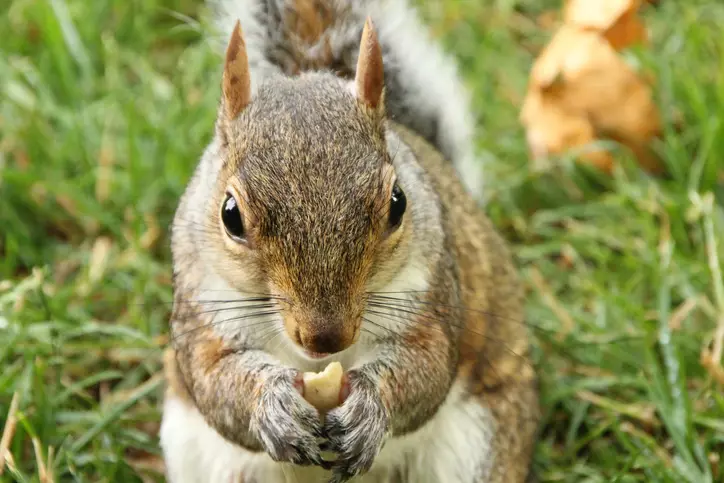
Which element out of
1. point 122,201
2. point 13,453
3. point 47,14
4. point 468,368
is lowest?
point 13,453

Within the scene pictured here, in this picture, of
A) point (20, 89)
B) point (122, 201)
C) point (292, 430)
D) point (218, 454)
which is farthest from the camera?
point (20, 89)

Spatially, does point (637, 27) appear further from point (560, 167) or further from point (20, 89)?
point (20, 89)

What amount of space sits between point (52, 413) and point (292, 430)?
0.99 meters

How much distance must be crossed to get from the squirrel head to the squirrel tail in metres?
0.18

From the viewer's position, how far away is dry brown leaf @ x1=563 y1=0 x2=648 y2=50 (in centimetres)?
335

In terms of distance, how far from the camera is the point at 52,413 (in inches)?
103

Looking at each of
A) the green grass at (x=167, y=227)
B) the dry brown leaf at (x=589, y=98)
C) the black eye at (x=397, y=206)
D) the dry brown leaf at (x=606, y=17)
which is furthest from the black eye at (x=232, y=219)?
the dry brown leaf at (x=606, y=17)

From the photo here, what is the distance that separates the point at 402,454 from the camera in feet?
7.47

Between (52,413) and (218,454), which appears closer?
(218,454)

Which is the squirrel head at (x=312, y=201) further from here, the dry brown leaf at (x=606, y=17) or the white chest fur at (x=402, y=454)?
the dry brown leaf at (x=606, y=17)

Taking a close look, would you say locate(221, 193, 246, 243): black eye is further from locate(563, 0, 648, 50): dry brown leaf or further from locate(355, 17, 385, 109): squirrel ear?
locate(563, 0, 648, 50): dry brown leaf

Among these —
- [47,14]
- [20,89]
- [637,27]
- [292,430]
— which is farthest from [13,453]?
[637,27]

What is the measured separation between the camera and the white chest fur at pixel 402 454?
7.37 feet

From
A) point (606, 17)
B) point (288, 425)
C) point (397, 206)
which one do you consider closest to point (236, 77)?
point (397, 206)
